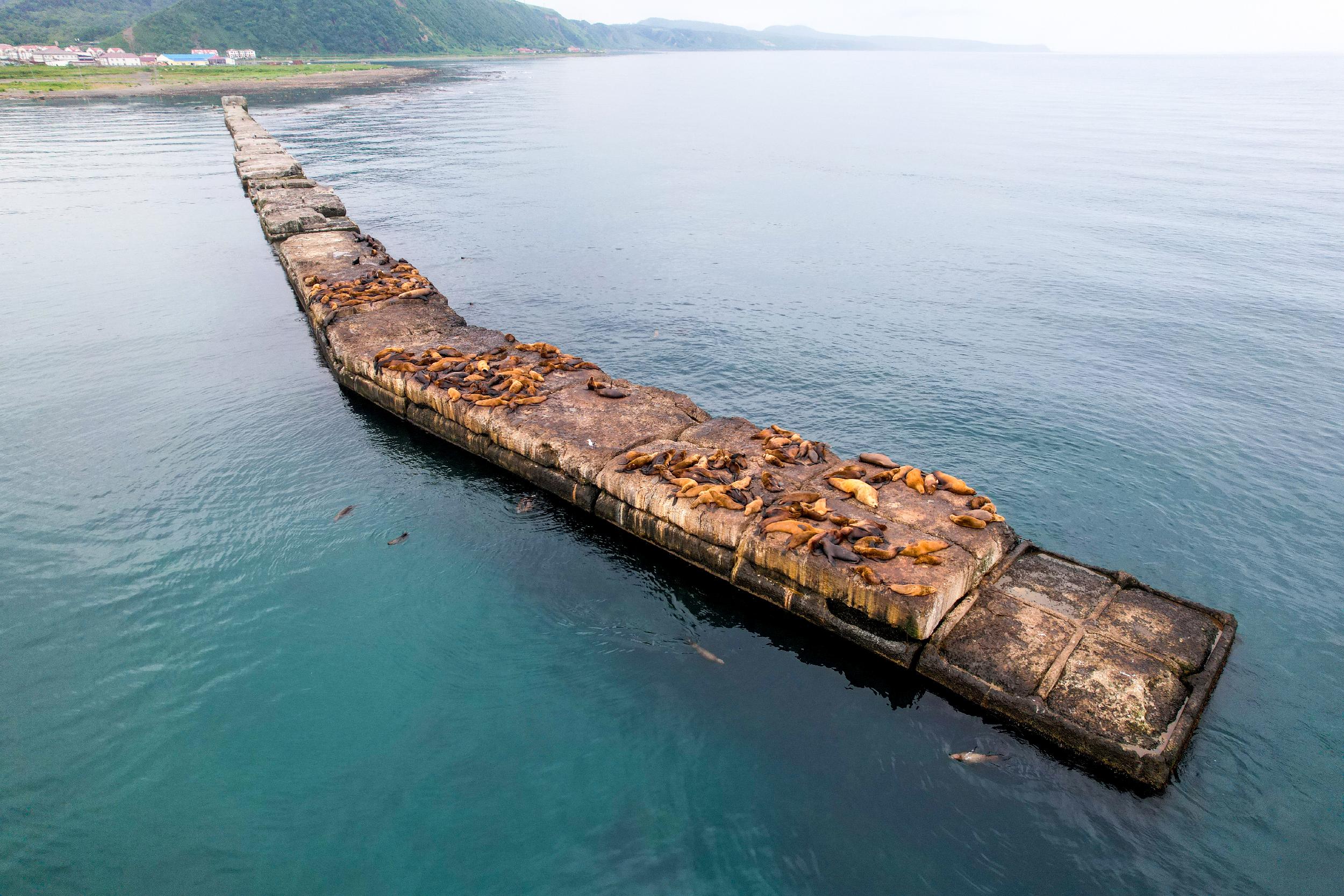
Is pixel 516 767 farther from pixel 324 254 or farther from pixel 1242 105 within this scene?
pixel 1242 105

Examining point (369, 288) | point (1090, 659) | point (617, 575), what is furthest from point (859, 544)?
point (369, 288)

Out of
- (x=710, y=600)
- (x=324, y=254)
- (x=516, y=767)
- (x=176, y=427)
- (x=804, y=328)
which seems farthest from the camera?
(x=324, y=254)

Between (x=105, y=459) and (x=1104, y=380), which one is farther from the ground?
(x=1104, y=380)

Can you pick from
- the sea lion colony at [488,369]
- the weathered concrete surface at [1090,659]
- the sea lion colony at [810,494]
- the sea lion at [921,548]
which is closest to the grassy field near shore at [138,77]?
the sea lion colony at [488,369]

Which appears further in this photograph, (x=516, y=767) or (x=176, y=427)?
(x=176, y=427)

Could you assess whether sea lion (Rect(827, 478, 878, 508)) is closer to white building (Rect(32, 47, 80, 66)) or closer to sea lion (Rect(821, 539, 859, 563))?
sea lion (Rect(821, 539, 859, 563))

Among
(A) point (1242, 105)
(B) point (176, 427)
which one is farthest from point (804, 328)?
(A) point (1242, 105)

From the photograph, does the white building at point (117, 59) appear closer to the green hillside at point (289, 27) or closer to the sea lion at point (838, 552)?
the green hillside at point (289, 27)
